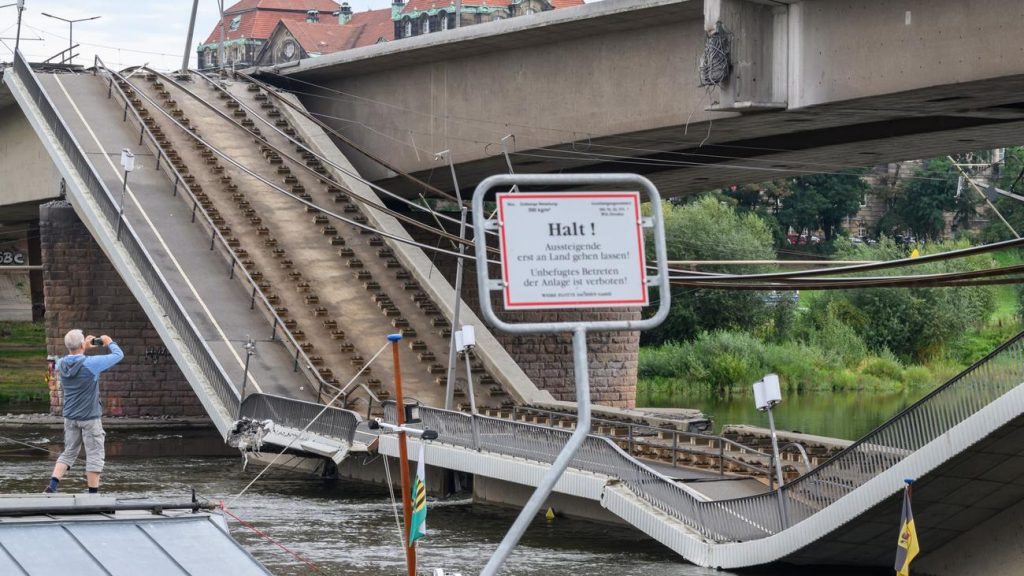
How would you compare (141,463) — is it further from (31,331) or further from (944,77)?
(31,331)

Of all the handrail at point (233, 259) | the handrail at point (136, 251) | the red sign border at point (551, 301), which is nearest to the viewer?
the red sign border at point (551, 301)

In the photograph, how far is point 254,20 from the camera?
15038 centimetres

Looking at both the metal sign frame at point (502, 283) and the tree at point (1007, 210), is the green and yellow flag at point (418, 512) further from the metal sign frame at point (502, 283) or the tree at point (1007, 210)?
the tree at point (1007, 210)

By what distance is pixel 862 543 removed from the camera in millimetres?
19344

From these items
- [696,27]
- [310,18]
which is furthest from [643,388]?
[310,18]

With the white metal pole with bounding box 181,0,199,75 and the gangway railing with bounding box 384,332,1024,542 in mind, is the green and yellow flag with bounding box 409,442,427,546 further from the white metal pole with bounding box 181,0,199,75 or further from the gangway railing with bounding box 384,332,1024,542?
the white metal pole with bounding box 181,0,199,75

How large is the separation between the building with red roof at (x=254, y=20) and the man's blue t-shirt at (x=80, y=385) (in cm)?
13149

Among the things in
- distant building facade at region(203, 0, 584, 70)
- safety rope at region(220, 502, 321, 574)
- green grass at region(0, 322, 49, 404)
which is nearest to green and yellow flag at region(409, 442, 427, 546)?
safety rope at region(220, 502, 321, 574)

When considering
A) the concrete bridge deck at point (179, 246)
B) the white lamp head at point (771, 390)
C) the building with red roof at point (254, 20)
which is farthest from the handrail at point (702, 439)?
the building with red roof at point (254, 20)

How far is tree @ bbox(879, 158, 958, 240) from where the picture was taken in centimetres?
9881

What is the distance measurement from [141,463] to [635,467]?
14.4 meters

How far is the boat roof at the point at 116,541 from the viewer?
941 cm

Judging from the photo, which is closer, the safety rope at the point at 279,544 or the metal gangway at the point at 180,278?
the safety rope at the point at 279,544

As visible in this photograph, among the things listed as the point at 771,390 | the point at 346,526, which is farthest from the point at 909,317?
the point at 771,390
